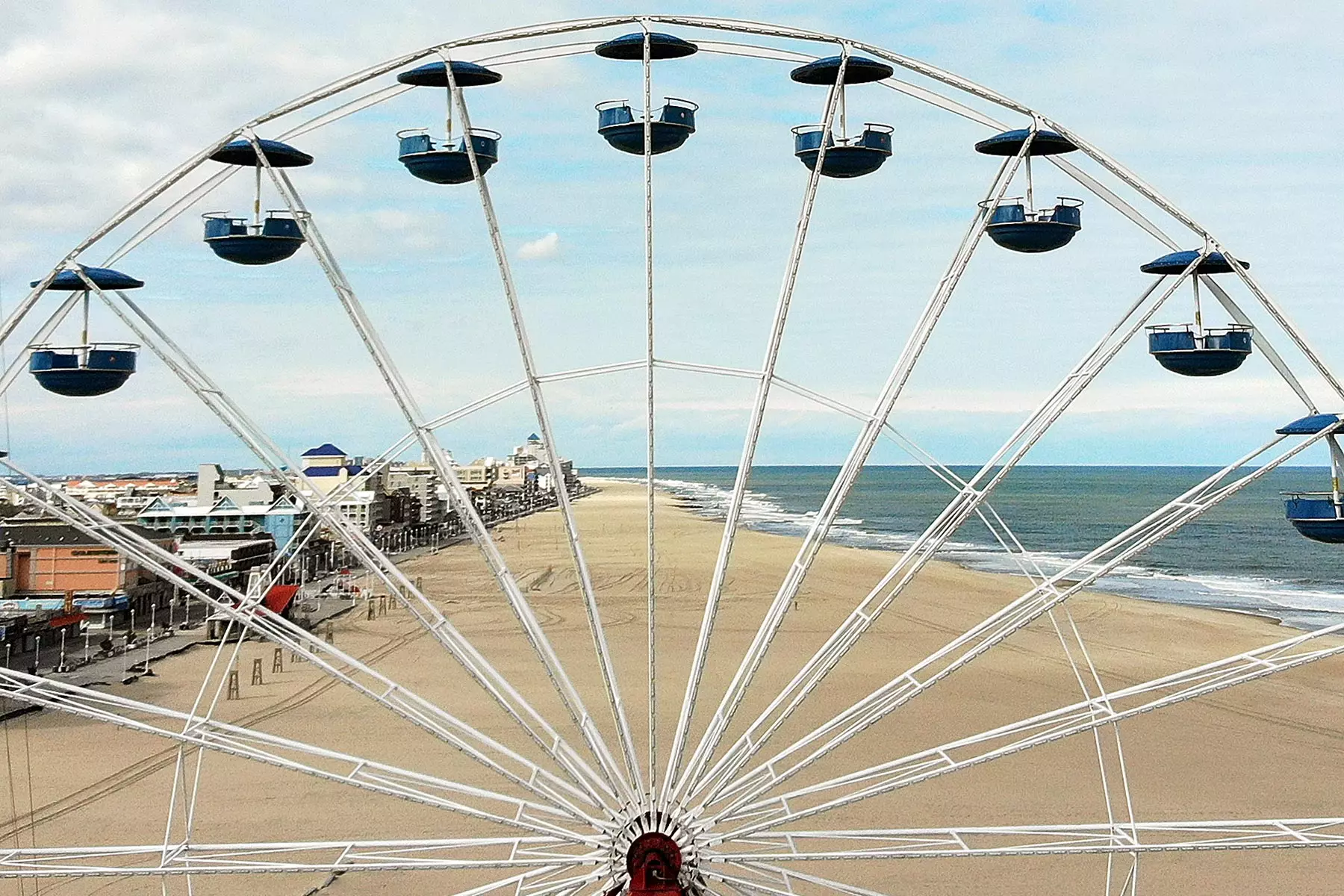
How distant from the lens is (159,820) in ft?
78.8

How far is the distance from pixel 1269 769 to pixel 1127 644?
18.6m

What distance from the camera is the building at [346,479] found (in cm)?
8738

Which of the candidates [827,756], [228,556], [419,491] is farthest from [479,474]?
[827,756]

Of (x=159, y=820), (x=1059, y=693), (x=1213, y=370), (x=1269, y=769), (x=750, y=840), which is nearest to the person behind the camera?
(x=750, y=840)

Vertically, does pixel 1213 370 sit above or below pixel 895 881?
above

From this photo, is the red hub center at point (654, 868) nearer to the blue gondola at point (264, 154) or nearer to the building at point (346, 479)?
the blue gondola at point (264, 154)

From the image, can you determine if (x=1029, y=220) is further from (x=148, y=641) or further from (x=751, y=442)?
(x=148, y=641)

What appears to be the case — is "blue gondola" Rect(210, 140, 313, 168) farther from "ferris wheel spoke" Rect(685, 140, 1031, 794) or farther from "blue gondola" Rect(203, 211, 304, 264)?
"ferris wheel spoke" Rect(685, 140, 1031, 794)

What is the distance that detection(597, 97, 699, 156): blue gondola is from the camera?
46.5 ft

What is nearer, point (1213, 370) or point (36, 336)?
point (36, 336)

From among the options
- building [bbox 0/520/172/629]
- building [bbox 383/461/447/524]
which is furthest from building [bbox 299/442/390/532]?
building [bbox 0/520/172/629]

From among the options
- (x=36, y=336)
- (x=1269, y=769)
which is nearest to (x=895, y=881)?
(x=1269, y=769)

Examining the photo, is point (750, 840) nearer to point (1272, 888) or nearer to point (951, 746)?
point (951, 746)

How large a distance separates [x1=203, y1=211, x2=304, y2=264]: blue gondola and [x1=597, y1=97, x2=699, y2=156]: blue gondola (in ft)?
13.0
